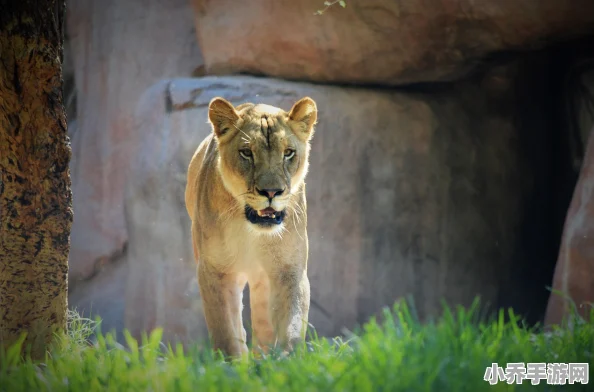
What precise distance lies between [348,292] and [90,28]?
4.23 m

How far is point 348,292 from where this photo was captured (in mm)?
7871

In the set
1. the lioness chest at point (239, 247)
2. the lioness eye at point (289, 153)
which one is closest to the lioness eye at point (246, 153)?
the lioness eye at point (289, 153)

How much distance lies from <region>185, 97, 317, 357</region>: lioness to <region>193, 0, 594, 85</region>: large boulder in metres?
2.82

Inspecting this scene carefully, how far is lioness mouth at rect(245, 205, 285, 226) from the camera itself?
450cm

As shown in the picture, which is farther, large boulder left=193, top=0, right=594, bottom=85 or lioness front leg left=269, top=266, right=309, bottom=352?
large boulder left=193, top=0, right=594, bottom=85

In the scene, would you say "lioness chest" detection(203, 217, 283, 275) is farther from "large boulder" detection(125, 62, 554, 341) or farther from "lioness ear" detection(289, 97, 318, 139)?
"large boulder" detection(125, 62, 554, 341)

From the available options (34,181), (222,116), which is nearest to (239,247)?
(222,116)

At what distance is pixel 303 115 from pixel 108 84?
5.26 m

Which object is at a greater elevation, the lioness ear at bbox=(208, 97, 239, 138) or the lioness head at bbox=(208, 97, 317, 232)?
the lioness ear at bbox=(208, 97, 239, 138)

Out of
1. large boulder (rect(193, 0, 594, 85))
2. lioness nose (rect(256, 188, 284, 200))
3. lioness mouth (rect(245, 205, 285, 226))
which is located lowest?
lioness mouth (rect(245, 205, 285, 226))

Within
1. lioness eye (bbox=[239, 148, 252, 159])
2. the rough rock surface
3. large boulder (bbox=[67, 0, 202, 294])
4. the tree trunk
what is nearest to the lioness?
lioness eye (bbox=[239, 148, 252, 159])

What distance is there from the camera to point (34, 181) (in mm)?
4289

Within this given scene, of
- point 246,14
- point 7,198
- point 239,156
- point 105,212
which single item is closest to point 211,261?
point 239,156

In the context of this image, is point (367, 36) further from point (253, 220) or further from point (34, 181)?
point (34, 181)
